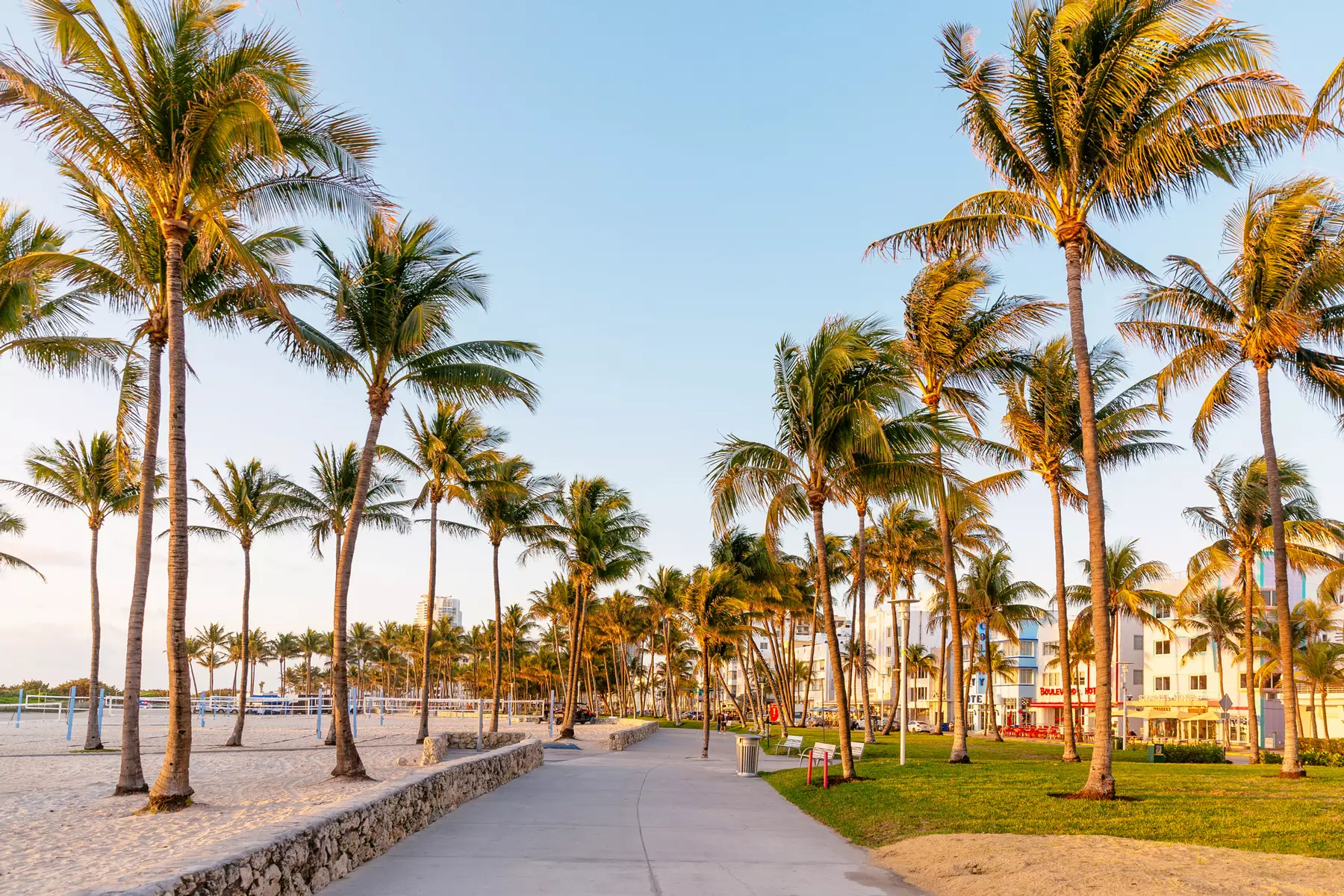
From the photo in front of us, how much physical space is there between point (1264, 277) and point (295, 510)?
27061 mm

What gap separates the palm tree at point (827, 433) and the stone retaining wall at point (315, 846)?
8.70 m

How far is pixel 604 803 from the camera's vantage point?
52.5 feet

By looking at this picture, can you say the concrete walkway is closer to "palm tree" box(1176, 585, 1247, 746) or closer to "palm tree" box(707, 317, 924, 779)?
"palm tree" box(707, 317, 924, 779)

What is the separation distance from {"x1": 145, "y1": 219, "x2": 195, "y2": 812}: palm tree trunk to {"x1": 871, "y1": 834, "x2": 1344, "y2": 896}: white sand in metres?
9.26

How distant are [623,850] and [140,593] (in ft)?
29.1

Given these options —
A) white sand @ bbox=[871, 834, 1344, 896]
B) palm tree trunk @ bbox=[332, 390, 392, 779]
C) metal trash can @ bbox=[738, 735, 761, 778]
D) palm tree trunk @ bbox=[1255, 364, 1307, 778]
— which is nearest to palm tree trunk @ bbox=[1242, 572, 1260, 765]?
palm tree trunk @ bbox=[1255, 364, 1307, 778]

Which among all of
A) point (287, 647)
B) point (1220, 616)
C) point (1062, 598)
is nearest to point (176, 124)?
point (1062, 598)

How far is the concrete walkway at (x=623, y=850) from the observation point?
898cm

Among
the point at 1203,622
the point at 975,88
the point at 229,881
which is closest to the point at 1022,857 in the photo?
the point at 229,881

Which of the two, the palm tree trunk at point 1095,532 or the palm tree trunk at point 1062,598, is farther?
the palm tree trunk at point 1062,598

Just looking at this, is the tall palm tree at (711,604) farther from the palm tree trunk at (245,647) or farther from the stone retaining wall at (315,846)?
the stone retaining wall at (315,846)

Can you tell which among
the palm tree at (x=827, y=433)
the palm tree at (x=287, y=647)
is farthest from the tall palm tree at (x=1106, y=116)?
the palm tree at (x=287, y=647)

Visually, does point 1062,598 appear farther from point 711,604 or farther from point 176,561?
point 176,561

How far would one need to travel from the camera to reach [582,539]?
40.2 metres
